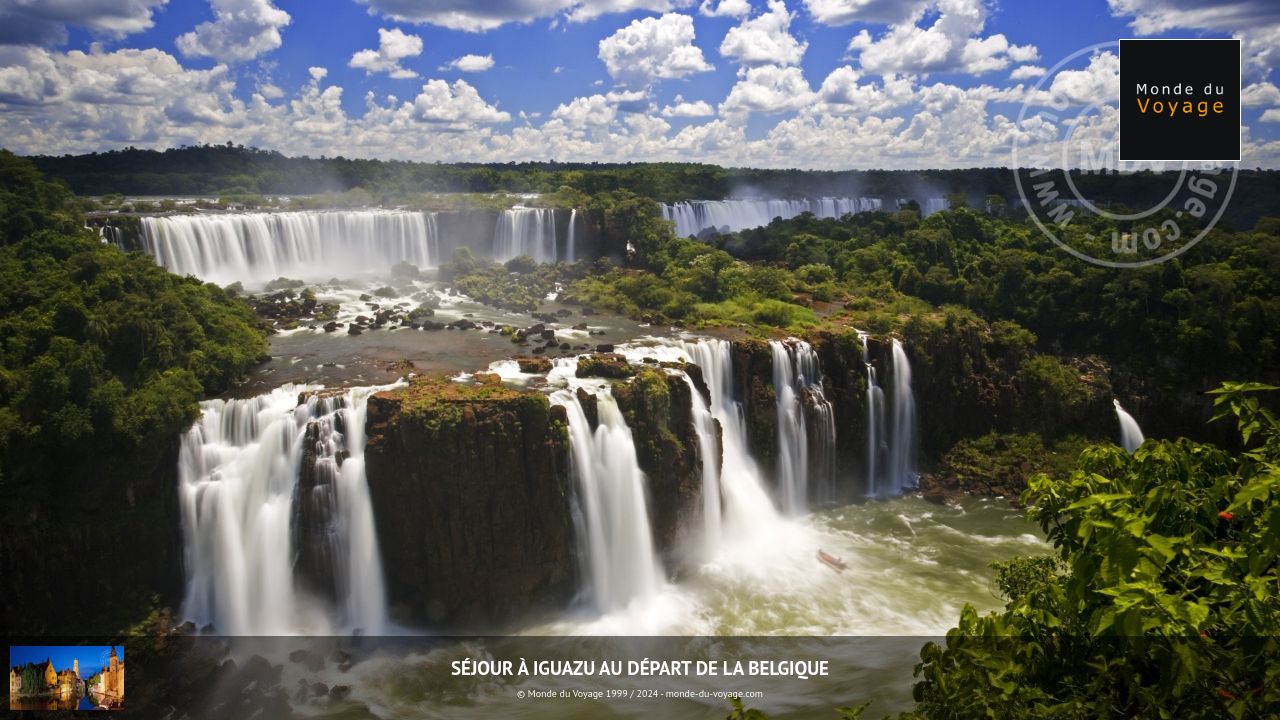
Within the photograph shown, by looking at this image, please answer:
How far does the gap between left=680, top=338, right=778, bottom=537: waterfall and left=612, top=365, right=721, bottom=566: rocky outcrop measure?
2.19 meters

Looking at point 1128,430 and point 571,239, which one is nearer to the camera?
point 1128,430

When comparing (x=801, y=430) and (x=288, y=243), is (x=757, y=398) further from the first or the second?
(x=288, y=243)

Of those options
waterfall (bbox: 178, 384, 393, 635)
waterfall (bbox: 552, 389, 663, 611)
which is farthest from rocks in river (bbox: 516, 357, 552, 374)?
waterfall (bbox: 178, 384, 393, 635)

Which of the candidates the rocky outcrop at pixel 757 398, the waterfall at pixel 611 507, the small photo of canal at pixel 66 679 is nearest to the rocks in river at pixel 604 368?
the waterfall at pixel 611 507

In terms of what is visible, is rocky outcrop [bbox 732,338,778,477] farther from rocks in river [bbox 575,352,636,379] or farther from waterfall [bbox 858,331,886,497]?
rocks in river [bbox 575,352,636,379]

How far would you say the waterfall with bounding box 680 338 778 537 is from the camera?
24.7m

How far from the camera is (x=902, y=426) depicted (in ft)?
95.6

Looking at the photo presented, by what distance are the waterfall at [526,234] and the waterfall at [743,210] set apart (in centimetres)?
1074

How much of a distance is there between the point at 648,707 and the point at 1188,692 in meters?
13.6

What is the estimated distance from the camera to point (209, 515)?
1856 cm

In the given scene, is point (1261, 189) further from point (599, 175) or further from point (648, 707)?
point (648, 707)

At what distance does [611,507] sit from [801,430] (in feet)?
28.1

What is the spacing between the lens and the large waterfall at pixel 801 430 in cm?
2625

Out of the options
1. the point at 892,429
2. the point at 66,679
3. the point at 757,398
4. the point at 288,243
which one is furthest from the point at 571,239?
the point at 66,679
